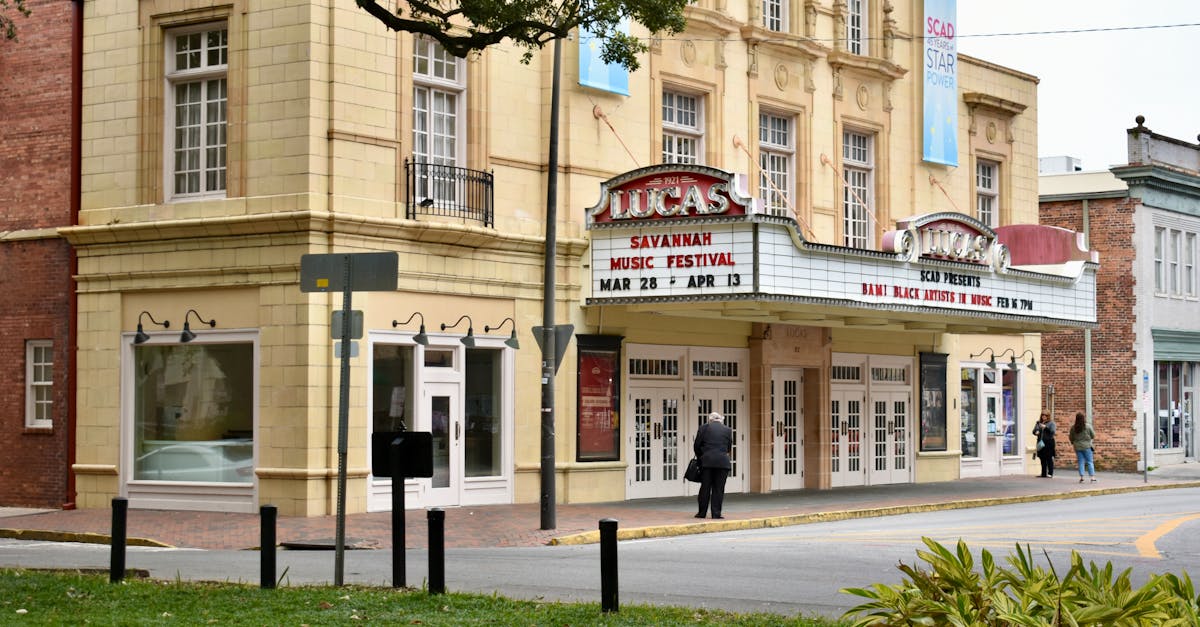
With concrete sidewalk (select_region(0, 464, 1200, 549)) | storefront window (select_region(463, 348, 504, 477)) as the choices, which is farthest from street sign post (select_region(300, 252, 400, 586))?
storefront window (select_region(463, 348, 504, 477))

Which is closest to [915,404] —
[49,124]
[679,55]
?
[679,55]

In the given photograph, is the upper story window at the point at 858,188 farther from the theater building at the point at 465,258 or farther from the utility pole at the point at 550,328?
the utility pole at the point at 550,328

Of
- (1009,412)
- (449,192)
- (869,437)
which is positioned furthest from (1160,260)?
(449,192)

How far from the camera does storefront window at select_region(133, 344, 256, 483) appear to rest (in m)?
23.0

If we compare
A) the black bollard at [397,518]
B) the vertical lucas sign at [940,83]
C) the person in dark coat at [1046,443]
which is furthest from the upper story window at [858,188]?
the black bollard at [397,518]

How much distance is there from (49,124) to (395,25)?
35.3ft

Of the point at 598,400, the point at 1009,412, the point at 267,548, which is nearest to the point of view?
the point at 267,548

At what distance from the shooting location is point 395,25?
1644cm

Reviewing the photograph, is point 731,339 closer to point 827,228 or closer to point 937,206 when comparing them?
point 827,228

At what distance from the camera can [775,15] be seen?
30.5 metres

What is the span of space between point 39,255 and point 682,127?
1120 cm

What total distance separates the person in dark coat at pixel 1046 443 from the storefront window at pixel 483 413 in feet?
54.3

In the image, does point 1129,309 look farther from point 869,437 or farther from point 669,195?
point 669,195

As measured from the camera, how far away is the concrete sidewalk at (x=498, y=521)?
64.7 feet
